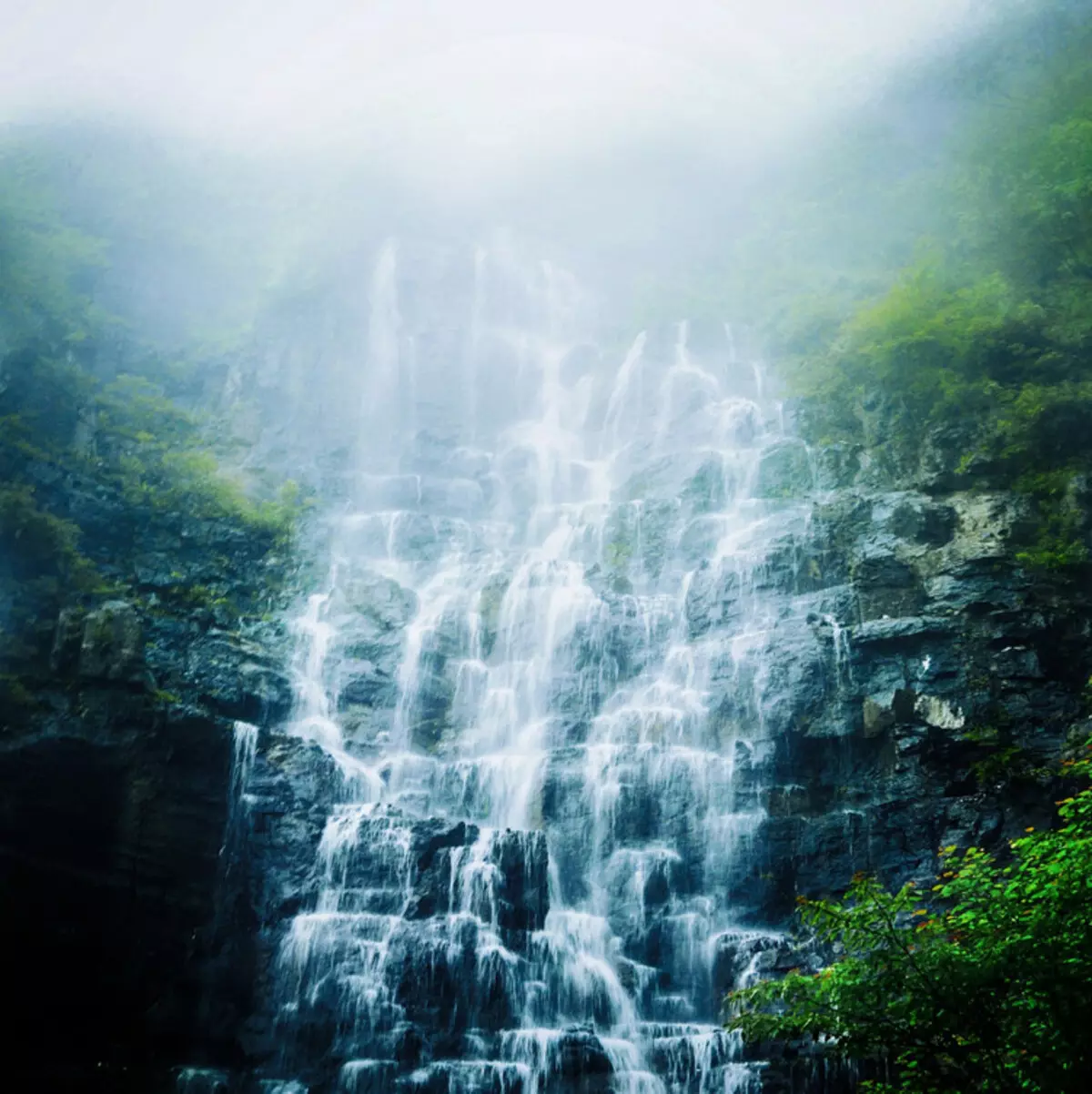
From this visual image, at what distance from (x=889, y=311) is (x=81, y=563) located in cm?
2456

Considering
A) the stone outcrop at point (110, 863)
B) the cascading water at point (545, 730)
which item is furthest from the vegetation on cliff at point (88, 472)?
the cascading water at point (545, 730)

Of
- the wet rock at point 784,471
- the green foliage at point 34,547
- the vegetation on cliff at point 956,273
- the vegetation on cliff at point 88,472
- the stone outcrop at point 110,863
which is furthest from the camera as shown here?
the wet rock at point 784,471

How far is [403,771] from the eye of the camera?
22188mm

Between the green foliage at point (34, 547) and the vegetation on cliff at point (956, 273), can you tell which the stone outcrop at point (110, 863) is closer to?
the green foliage at point (34, 547)

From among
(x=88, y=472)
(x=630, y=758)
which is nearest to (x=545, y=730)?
(x=630, y=758)

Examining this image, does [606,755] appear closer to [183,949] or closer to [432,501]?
[183,949]

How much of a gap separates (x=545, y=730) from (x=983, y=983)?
15112mm

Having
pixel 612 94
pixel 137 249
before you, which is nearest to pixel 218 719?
pixel 137 249

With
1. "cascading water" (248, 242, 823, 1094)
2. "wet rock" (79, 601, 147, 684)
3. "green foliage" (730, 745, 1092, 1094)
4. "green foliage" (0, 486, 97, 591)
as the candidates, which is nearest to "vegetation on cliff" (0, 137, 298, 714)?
"green foliage" (0, 486, 97, 591)

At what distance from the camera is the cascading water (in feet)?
54.4

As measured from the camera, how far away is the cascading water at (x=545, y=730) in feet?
54.4

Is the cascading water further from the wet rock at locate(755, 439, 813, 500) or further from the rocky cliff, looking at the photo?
the wet rock at locate(755, 439, 813, 500)

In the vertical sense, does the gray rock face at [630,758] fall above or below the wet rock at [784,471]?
below

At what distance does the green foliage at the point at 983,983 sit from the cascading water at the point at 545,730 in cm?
666
